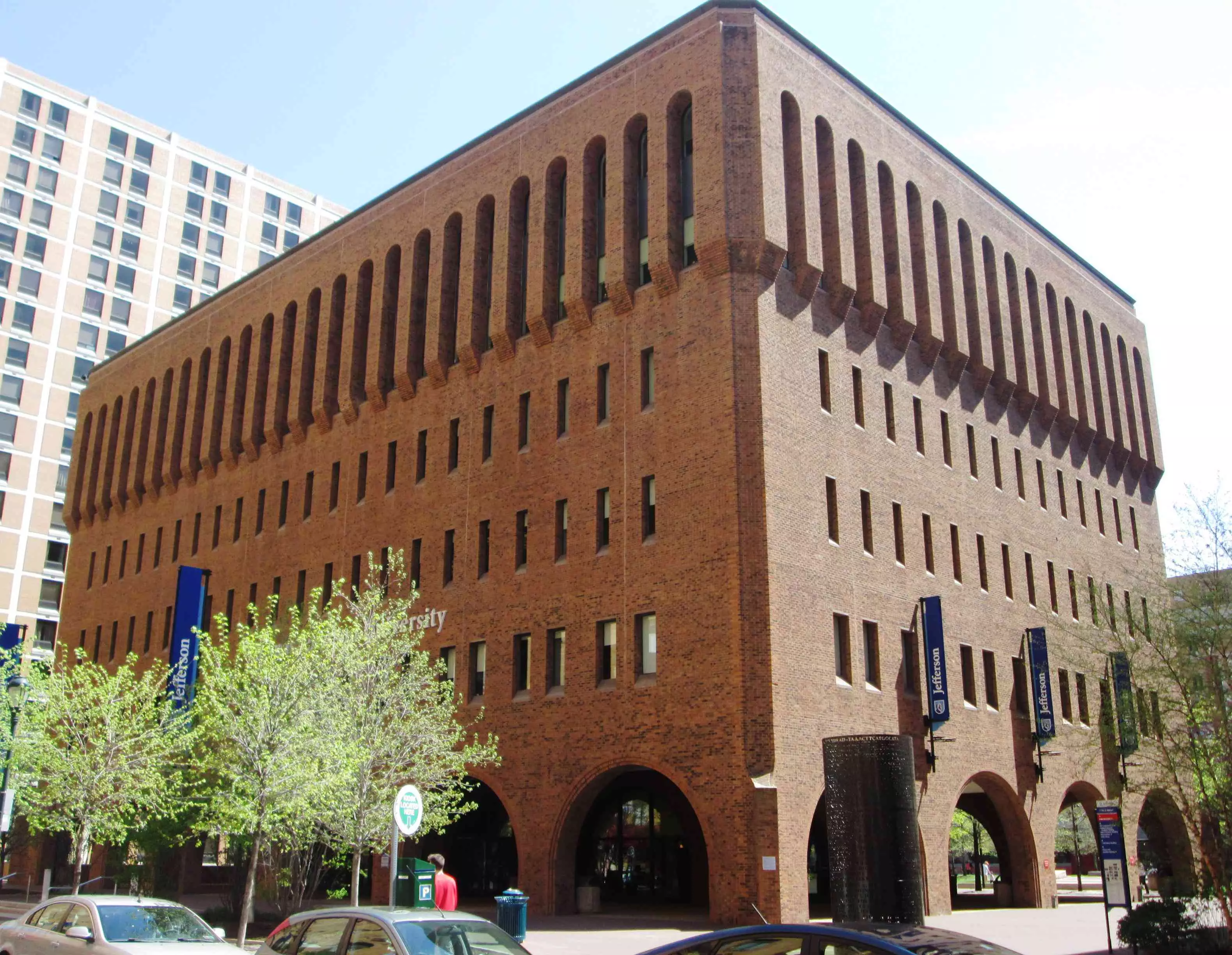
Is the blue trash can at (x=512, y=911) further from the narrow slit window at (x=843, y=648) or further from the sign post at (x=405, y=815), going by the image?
the narrow slit window at (x=843, y=648)

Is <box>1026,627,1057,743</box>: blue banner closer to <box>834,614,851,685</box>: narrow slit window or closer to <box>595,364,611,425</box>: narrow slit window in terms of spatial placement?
<box>834,614,851,685</box>: narrow slit window

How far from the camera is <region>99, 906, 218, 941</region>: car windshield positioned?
13.2 meters

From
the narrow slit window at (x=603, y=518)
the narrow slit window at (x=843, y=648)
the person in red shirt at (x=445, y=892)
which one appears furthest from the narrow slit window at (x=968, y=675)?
the person in red shirt at (x=445, y=892)

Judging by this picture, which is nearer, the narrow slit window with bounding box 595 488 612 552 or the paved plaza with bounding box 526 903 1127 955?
the paved plaza with bounding box 526 903 1127 955

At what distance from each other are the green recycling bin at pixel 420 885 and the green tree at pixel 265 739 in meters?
2.62

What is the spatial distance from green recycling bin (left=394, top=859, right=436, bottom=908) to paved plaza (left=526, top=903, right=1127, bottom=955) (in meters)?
2.42

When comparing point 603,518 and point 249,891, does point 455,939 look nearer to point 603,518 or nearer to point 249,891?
point 249,891

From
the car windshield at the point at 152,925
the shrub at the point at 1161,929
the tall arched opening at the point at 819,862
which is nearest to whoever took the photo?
the car windshield at the point at 152,925

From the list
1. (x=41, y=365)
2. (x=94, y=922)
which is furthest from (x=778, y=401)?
(x=41, y=365)

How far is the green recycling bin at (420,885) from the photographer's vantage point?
61.0 ft

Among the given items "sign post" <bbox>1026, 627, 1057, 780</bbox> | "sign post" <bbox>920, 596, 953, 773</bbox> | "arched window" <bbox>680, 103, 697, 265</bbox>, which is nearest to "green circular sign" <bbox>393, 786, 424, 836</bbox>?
"sign post" <bbox>920, 596, 953, 773</bbox>

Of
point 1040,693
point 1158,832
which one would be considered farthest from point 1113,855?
point 1158,832

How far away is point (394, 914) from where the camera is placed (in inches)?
393

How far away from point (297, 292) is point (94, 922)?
111 ft
